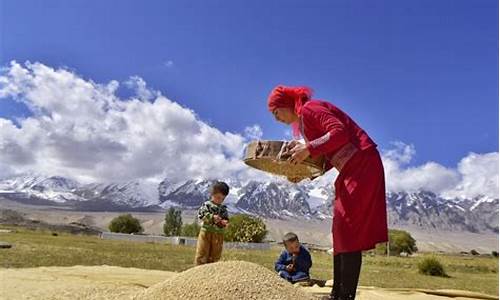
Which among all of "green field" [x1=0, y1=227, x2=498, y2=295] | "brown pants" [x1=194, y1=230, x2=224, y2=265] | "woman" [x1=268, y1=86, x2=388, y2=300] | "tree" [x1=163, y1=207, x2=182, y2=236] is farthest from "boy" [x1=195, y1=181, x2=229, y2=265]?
"tree" [x1=163, y1=207, x2=182, y2=236]

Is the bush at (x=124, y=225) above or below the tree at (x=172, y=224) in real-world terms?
below

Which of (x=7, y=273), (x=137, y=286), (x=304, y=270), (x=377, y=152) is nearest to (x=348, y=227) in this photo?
(x=377, y=152)

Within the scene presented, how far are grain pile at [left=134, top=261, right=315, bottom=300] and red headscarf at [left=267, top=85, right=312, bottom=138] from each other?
0.98 metres

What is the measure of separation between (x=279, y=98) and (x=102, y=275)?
3.60m

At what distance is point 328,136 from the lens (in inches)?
132

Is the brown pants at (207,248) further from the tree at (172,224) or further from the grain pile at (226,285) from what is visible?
the tree at (172,224)

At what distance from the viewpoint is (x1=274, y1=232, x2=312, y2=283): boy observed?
21.5ft

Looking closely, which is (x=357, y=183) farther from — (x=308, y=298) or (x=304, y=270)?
(x=304, y=270)

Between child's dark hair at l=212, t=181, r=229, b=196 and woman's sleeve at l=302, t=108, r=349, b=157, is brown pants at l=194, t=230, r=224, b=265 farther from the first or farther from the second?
woman's sleeve at l=302, t=108, r=349, b=157

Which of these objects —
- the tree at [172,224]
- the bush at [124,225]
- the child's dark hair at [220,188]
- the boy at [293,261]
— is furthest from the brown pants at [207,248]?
the tree at [172,224]

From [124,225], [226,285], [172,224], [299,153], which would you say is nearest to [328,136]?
[299,153]

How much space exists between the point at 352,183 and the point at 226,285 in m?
1.00

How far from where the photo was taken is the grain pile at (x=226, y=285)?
11.1 ft

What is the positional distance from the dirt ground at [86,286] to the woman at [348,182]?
1525 mm
